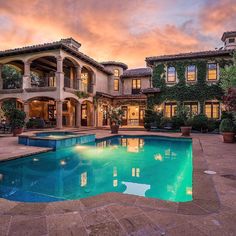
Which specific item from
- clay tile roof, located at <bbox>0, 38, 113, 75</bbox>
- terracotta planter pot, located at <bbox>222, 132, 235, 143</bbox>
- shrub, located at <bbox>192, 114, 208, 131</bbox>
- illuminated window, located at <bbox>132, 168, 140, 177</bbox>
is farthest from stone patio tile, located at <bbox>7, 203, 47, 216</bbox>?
shrub, located at <bbox>192, 114, 208, 131</bbox>

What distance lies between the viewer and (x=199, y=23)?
1714cm

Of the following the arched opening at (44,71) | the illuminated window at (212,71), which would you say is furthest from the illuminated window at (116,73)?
the illuminated window at (212,71)

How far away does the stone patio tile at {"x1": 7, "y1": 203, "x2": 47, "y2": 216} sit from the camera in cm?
289

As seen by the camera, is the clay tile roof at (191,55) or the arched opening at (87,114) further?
the arched opening at (87,114)

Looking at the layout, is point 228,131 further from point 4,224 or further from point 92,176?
point 4,224

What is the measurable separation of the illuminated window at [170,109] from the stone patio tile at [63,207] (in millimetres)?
18577

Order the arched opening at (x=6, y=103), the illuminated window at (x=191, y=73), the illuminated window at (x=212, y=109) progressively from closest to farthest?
the illuminated window at (x=212, y=109)
the illuminated window at (x=191, y=73)
the arched opening at (x=6, y=103)

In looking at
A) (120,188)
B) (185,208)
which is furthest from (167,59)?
(185,208)

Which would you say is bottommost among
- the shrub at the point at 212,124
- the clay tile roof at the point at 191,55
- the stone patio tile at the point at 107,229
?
the stone patio tile at the point at 107,229

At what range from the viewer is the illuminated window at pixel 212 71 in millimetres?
19500

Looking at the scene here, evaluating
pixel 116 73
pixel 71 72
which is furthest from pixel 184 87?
pixel 71 72

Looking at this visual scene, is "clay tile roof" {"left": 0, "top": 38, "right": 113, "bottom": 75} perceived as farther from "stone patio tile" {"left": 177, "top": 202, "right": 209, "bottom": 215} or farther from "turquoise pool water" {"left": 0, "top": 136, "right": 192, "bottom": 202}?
"stone patio tile" {"left": 177, "top": 202, "right": 209, "bottom": 215}

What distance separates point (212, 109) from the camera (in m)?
19.6

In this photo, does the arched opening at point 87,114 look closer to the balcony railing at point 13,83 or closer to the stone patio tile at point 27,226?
the balcony railing at point 13,83
